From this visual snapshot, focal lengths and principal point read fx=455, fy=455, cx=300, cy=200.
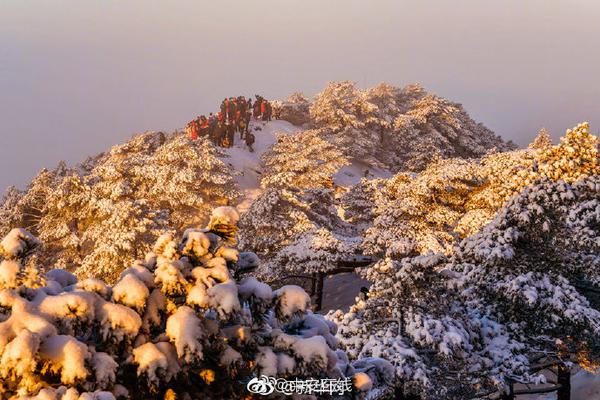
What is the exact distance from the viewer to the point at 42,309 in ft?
14.3

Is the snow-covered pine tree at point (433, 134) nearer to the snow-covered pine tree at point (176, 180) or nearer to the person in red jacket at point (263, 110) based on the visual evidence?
the person in red jacket at point (263, 110)

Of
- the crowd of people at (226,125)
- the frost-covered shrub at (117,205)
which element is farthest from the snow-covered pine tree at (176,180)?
the crowd of people at (226,125)

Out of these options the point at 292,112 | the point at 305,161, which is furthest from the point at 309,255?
the point at 292,112

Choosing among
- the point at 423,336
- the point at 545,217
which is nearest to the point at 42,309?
the point at 423,336

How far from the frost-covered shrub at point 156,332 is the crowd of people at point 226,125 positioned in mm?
34069

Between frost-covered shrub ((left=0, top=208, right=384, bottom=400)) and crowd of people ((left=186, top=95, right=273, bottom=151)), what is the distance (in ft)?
112

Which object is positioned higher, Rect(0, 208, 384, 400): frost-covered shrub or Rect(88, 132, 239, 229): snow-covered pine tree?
Rect(0, 208, 384, 400): frost-covered shrub

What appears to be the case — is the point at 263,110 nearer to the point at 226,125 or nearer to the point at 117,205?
the point at 226,125

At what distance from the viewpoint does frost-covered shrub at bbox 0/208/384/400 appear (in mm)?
4094

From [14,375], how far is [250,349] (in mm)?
2353

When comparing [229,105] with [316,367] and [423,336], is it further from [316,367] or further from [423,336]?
[316,367]

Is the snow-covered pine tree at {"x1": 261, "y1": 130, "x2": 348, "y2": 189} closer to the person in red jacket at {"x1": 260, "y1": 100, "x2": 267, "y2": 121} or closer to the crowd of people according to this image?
the crowd of people

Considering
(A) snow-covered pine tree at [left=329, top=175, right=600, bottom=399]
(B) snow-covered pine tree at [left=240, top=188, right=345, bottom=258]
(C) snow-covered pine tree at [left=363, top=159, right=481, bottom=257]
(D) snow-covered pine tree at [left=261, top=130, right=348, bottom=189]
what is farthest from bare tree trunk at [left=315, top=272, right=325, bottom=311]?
(A) snow-covered pine tree at [left=329, top=175, right=600, bottom=399]

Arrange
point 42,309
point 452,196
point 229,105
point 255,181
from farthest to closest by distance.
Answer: point 229,105
point 255,181
point 452,196
point 42,309
